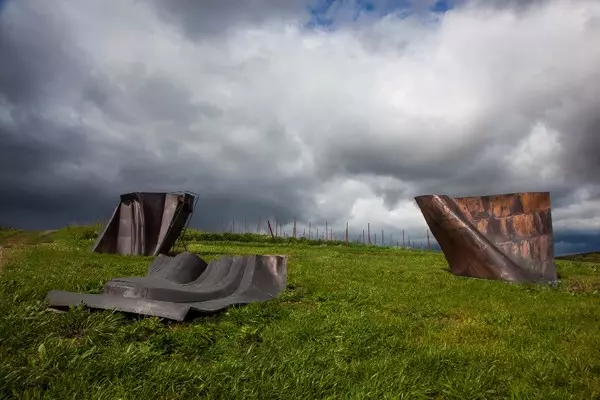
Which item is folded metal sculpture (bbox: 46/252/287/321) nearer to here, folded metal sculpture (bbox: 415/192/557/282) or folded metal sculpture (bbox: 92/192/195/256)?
folded metal sculpture (bbox: 415/192/557/282)

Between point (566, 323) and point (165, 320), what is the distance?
5967 millimetres

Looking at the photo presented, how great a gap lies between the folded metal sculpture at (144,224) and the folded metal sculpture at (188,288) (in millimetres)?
10952

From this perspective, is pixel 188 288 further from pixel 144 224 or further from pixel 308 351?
pixel 144 224

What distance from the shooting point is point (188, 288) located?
26.2 ft

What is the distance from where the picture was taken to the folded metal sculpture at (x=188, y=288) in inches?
247

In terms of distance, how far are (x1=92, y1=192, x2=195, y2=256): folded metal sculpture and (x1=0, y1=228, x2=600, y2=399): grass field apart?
38.0 feet

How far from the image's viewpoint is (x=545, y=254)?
13.7 metres

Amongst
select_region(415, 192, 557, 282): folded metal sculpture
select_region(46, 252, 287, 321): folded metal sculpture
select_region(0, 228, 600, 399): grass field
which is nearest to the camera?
select_region(0, 228, 600, 399): grass field

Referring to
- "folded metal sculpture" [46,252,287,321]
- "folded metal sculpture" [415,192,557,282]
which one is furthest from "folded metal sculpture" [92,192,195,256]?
"folded metal sculpture" [415,192,557,282]

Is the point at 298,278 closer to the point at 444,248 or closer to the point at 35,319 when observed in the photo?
the point at 444,248

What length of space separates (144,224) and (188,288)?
43.6ft

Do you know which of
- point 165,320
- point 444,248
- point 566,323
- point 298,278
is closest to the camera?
point 165,320

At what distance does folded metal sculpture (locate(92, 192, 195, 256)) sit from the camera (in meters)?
20.1

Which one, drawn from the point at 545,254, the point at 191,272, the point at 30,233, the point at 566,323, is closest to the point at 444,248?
the point at 545,254
